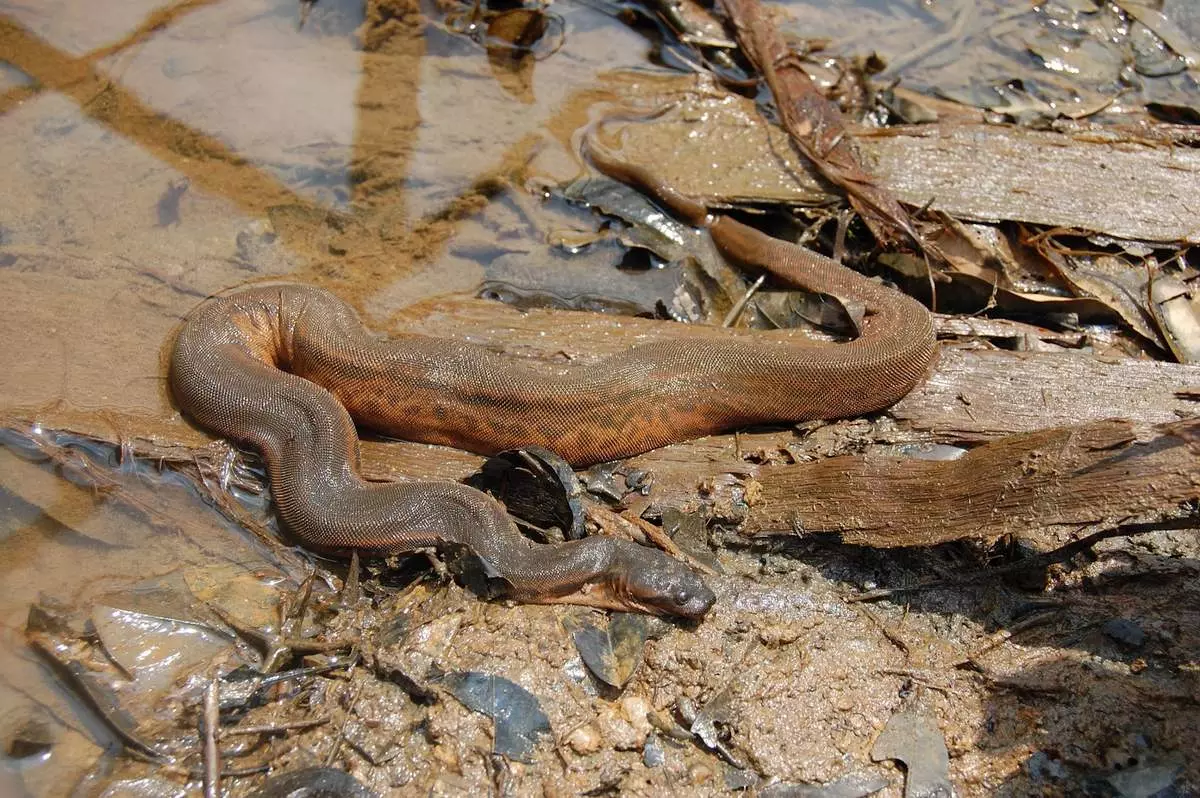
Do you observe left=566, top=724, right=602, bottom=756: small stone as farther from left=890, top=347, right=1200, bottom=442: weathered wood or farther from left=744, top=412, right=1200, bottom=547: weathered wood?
left=890, top=347, right=1200, bottom=442: weathered wood

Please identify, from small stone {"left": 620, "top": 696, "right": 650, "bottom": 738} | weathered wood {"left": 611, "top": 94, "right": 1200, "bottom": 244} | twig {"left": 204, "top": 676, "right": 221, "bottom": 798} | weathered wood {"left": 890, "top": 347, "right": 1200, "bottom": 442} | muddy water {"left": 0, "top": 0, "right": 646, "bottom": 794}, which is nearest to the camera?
twig {"left": 204, "top": 676, "right": 221, "bottom": 798}

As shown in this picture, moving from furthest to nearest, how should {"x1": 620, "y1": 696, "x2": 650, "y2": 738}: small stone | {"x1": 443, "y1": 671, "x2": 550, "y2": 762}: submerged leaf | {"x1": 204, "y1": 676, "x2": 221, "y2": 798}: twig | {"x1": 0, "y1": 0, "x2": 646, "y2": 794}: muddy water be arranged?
{"x1": 0, "y1": 0, "x2": 646, "y2": 794}: muddy water
{"x1": 620, "y1": 696, "x2": 650, "y2": 738}: small stone
{"x1": 443, "y1": 671, "x2": 550, "y2": 762}: submerged leaf
{"x1": 204, "y1": 676, "x2": 221, "y2": 798}: twig

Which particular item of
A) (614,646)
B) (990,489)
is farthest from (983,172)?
(614,646)

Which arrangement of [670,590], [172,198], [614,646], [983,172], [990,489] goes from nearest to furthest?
[990,489], [614,646], [670,590], [172,198], [983,172]

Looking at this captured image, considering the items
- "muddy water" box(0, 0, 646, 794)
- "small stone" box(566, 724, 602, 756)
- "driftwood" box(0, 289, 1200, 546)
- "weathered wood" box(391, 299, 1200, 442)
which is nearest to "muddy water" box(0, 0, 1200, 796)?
"muddy water" box(0, 0, 646, 794)

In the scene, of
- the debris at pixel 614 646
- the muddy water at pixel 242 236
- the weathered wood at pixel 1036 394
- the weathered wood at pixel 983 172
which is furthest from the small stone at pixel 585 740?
the weathered wood at pixel 983 172

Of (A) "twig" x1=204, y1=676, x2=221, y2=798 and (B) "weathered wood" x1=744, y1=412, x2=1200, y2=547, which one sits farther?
(B) "weathered wood" x1=744, y1=412, x2=1200, y2=547

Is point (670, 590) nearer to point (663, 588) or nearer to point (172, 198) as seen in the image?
point (663, 588)
